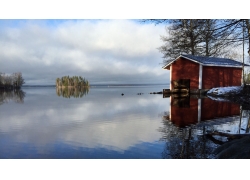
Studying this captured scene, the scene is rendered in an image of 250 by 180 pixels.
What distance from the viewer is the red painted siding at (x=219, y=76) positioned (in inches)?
672

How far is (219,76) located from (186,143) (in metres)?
14.5

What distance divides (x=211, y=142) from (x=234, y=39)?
3.14 metres

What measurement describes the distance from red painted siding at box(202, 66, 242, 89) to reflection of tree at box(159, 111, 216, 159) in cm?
1178

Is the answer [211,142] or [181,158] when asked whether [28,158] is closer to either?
[181,158]

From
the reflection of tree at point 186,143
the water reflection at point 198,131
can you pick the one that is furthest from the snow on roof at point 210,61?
the reflection of tree at point 186,143

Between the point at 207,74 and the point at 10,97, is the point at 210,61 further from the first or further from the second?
the point at 10,97

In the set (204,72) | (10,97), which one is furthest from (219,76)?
(10,97)

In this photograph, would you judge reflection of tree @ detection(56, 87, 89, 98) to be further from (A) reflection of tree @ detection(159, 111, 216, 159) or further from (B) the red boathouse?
(A) reflection of tree @ detection(159, 111, 216, 159)

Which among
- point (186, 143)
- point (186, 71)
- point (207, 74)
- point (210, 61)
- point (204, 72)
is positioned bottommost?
point (186, 143)

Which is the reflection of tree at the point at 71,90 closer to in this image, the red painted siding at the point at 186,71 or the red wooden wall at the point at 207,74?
the red painted siding at the point at 186,71

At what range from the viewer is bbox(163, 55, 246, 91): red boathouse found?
55.7ft

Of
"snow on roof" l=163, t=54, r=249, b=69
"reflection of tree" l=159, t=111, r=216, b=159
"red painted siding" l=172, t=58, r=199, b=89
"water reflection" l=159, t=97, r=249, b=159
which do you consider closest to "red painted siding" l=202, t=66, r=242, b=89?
"snow on roof" l=163, t=54, r=249, b=69

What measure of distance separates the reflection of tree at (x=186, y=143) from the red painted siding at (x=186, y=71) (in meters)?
11.6

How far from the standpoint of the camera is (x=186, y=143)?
466cm
